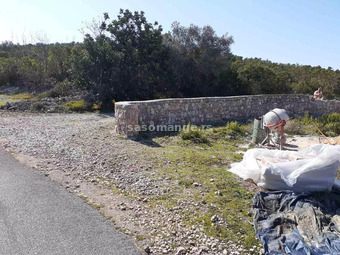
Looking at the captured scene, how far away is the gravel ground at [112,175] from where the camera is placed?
3744mm

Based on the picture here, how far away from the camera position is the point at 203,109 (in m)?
11.1

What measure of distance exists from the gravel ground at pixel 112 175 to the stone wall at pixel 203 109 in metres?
0.81

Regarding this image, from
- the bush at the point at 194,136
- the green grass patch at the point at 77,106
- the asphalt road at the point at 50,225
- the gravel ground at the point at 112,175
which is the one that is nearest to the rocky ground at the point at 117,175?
the gravel ground at the point at 112,175

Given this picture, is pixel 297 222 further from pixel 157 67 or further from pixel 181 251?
pixel 157 67

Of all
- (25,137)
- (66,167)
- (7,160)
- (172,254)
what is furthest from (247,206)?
(25,137)

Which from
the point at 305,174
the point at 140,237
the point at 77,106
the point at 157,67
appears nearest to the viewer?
the point at 140,237

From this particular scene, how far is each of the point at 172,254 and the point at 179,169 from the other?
8.71ft

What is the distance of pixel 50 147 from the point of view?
7805 mm

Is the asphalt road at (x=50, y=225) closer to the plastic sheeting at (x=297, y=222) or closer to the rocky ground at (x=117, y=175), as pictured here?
the rocky ground at (x=117, y=175)

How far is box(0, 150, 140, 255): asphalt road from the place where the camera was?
11.6ft

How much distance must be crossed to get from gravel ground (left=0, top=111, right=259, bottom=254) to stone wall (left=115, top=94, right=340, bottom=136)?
2.67 feet

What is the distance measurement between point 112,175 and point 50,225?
200 cm

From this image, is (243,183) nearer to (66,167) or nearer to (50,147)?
(66,167)

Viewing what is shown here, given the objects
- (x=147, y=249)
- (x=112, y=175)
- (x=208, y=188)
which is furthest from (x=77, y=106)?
(x=147, y=249)
